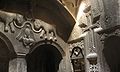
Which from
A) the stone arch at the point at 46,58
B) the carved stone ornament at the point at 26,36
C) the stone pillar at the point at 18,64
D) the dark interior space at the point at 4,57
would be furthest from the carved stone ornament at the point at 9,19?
the stone arch at the point at 46,58

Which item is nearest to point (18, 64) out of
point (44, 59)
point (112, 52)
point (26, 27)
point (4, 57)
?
point (4, 57)

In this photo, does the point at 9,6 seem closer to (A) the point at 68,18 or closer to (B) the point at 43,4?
(B) the point at 43,4

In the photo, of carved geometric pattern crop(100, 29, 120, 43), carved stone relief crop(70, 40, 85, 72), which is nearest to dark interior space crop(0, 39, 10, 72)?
carved stone relief crop(70, 40, 85, 72)

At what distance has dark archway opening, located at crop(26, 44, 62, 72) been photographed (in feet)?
13.4

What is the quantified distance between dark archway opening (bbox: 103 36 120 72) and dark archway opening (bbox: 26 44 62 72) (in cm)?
98

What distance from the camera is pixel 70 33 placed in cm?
405

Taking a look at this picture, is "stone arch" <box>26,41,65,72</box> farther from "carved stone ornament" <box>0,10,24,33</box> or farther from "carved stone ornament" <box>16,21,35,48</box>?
"carved stone ornament" <box>0,10,24,33</box>

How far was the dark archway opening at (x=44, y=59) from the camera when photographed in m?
4.09

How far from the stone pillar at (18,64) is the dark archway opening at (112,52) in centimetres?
122

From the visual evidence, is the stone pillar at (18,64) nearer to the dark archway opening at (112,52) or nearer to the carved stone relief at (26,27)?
the carved stone relief at (26,27)

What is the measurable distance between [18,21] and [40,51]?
90cm

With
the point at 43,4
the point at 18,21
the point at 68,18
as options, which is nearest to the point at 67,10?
the point at 68,18

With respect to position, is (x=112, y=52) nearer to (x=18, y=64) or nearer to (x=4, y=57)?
(x=18, y=64)

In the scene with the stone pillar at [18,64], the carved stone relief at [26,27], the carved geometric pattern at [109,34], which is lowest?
the stone pillar at [18,64]
